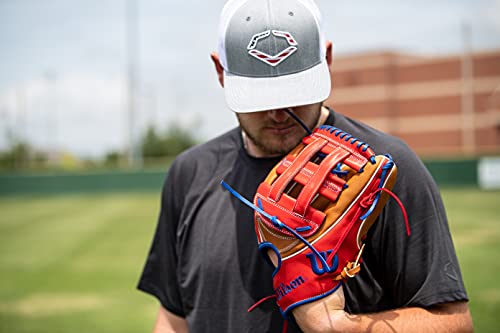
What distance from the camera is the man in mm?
1484

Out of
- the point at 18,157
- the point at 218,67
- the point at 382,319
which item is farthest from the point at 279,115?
the point at 18,157

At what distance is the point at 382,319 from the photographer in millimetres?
1447

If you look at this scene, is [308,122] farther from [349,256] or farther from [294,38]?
[349,256]

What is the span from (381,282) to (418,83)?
5229 centimetres

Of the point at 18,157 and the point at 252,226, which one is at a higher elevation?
the point at 252,226

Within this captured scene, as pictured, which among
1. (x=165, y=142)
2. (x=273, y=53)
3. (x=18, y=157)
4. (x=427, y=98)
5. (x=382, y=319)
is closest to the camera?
(x=382, y=319)

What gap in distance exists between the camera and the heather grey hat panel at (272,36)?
153cm

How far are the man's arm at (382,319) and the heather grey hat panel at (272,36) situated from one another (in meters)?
0.62

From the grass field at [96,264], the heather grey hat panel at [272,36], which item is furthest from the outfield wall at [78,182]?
the heather grey hat panel at [272,36]

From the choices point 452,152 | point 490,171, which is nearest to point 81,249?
point 490,171

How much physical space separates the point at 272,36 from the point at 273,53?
48 millimetres

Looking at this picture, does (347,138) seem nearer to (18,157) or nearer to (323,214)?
(323,214)

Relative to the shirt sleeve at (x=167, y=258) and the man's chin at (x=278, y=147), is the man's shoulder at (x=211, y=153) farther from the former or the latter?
the man's chin at (x=278, y=147)

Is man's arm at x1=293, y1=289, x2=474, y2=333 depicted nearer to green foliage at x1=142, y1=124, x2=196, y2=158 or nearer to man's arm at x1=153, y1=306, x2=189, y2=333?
man's arm at x1=153, y1=306, x2=189, y2=333
